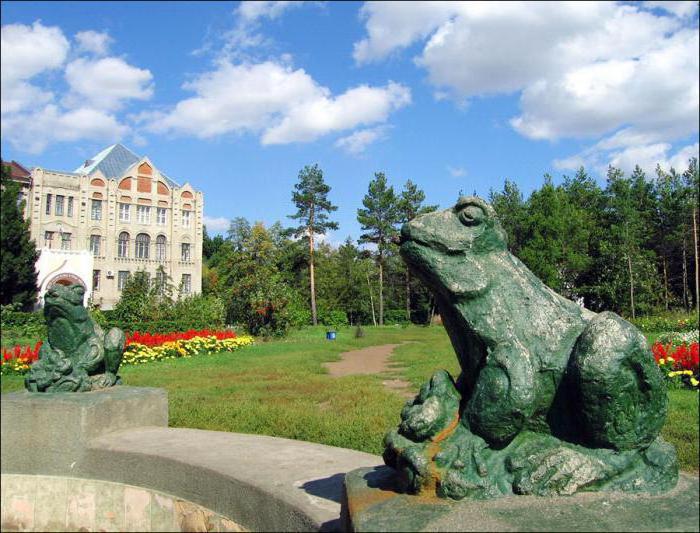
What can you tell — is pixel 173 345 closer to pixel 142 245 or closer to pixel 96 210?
pixel 96 210

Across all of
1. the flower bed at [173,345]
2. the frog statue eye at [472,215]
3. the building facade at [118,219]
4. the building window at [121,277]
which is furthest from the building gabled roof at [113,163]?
the frog statue eye at [472,215]

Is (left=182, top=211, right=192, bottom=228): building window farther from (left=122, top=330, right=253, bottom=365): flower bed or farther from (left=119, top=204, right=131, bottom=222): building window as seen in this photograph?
(left=122, top=330, right=253, bottom=365): flower bed

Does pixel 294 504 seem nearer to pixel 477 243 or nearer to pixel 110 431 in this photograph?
pixel 477 243

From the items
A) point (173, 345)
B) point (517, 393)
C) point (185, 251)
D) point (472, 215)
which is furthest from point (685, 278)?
point (517, 393)

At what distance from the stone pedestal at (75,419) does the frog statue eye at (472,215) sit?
9.64 ft

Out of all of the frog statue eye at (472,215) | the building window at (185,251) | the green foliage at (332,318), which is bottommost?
the green foliage at (332,318)

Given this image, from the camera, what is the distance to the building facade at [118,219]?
128ft

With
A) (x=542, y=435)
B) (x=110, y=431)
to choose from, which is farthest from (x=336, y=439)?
(x=542, y=435)

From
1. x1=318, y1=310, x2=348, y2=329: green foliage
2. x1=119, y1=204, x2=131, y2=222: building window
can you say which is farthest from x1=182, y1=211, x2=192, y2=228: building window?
x1=318, y1=310, x2=348, y2=329: green foliage

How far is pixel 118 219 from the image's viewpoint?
4212 cm

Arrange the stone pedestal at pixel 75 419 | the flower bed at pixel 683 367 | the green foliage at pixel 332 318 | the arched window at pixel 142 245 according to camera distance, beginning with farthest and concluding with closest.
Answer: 1. the green foliage at pixel 332 318
2. the arched window at pixel 142 245
3. the flower bed at pixel 683 367
4. the stone pedestal at pixel 75 419

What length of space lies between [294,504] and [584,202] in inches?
1746

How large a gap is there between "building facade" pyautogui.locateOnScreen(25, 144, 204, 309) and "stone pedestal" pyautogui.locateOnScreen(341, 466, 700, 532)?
121 ft

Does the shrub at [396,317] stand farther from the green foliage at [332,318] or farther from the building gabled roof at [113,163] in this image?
→ the building gabled roof at [113,163]
